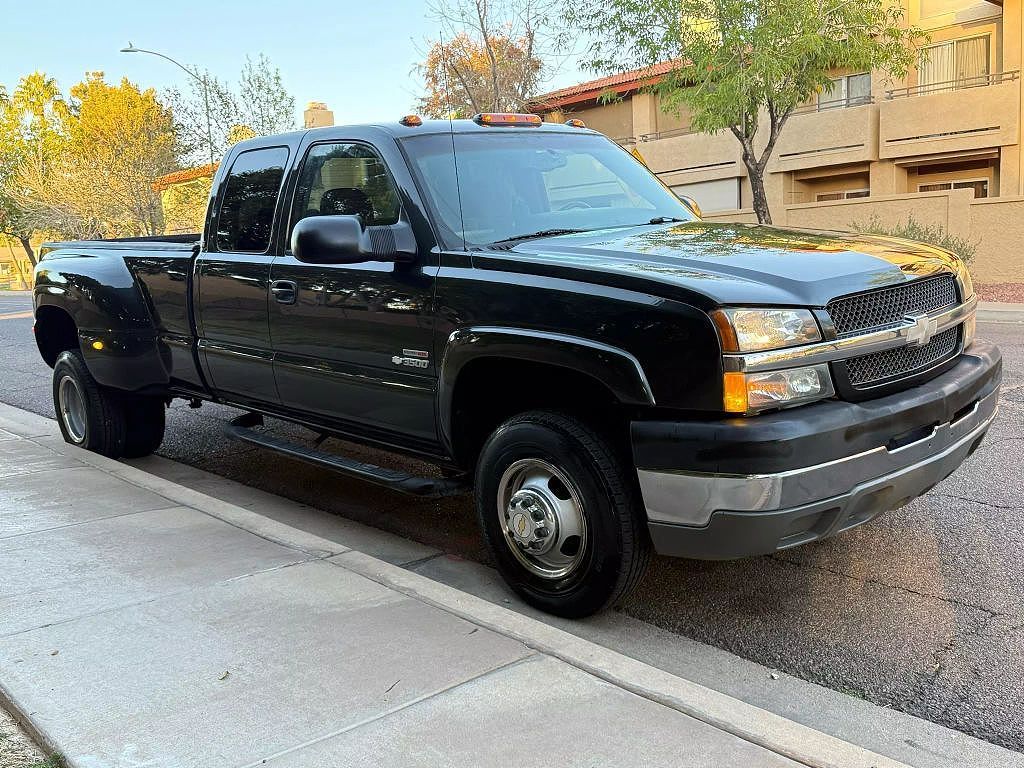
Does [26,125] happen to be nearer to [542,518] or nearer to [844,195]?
[844,195]

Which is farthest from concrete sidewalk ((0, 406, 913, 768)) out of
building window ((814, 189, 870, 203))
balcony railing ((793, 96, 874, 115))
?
balcony railing ((793, 96, 874, 115))

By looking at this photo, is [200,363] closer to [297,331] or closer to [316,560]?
[297,331]

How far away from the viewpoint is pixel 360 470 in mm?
4824

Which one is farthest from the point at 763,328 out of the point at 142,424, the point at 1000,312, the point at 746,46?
the point at 746,46

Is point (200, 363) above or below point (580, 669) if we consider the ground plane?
above

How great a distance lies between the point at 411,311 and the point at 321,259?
44 centimetres

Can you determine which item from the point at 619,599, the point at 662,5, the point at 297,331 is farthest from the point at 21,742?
the point at 662,5

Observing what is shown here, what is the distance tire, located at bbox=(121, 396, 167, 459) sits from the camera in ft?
22.9

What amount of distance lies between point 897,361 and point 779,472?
0.81 metres

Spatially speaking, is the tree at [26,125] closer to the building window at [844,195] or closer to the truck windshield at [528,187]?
the building window at [844,195]

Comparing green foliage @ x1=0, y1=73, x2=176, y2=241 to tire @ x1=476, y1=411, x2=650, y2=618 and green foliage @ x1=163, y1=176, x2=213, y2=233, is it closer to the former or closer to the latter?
green foliage @ x1=163, y1=176, x2=213, y2=233

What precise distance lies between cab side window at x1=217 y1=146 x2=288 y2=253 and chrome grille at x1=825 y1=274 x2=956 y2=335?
3.07 metres

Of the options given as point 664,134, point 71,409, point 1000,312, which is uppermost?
point 664,134

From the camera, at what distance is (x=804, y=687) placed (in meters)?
3.41
